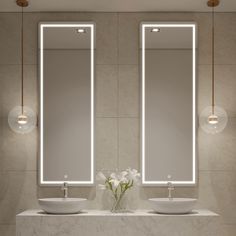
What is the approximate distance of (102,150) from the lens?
4.48m

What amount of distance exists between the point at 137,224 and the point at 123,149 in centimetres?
77

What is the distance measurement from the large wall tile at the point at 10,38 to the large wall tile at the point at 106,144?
1.00m

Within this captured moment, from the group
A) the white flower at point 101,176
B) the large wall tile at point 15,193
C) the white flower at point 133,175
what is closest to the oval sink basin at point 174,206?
the white flower at point 133,175

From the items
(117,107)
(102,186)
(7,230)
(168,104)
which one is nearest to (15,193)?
(7,230)

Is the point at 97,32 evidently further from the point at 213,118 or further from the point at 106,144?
the point at 213,118

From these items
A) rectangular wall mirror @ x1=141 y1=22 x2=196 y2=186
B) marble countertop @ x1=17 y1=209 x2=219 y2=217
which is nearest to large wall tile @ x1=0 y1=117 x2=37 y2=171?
marble countertop @ x1=17 y1=209 x2=219 y2=217

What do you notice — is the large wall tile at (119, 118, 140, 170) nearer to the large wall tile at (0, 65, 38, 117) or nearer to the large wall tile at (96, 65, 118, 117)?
the large wall tile at (96, 65, 118, 117)

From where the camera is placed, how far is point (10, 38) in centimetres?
455

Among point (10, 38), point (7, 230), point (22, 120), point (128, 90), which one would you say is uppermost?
point (10, 38)

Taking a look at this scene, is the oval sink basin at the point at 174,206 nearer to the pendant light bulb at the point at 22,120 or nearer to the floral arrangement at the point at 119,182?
the floral arrangement at the point at 119,182

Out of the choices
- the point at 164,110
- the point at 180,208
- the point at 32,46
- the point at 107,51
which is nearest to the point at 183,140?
the point at 164,110

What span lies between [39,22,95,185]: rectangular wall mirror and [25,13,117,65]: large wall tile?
61 mm

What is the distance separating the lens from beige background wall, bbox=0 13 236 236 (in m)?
4.46

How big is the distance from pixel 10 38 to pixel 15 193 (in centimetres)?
145
